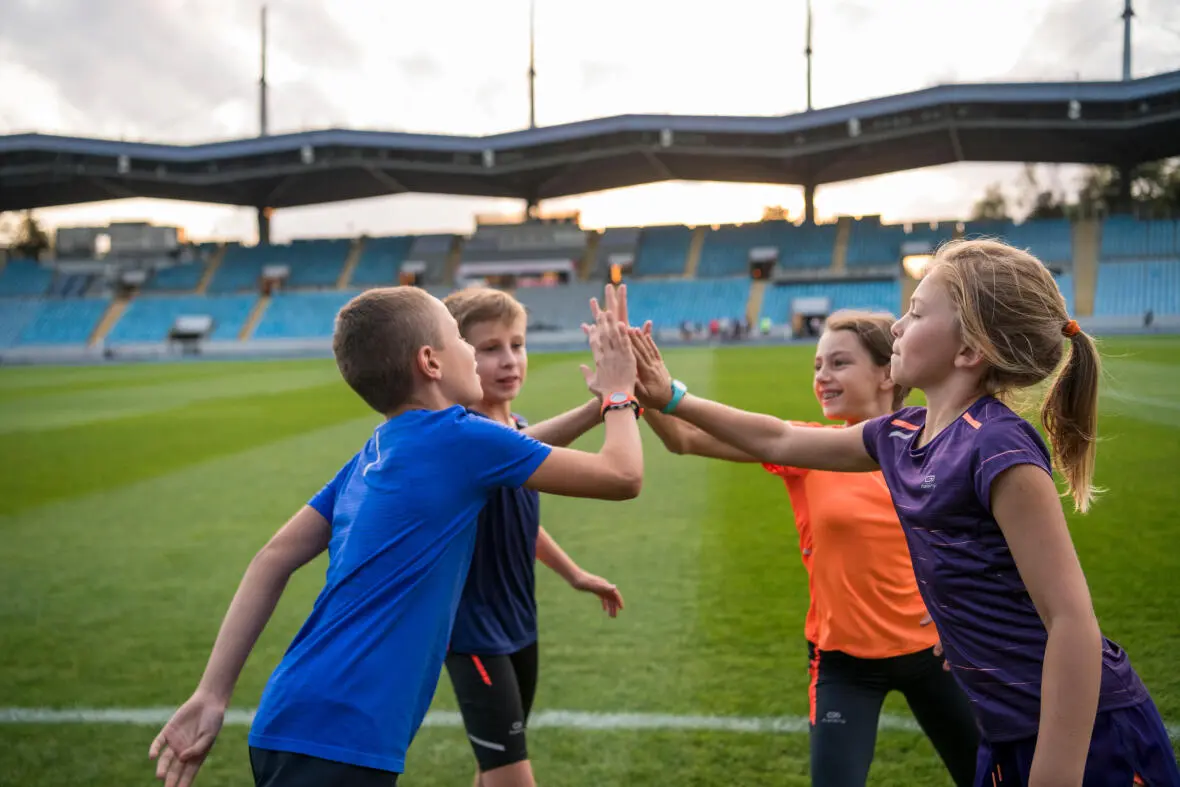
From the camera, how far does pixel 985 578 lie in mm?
1912

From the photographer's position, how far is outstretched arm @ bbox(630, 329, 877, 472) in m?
2.55

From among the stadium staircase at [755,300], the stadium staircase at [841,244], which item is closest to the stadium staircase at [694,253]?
the stadium staircase at [755,300]

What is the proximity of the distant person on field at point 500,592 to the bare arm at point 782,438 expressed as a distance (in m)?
0.34

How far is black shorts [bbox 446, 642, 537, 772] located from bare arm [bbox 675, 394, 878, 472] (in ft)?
3.23

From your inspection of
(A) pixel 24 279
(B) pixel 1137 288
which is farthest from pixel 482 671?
(A) pixel 24 279

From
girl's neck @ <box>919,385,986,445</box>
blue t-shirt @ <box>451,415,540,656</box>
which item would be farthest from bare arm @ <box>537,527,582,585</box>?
girl's neck @ <box>919,385,986,445</box>

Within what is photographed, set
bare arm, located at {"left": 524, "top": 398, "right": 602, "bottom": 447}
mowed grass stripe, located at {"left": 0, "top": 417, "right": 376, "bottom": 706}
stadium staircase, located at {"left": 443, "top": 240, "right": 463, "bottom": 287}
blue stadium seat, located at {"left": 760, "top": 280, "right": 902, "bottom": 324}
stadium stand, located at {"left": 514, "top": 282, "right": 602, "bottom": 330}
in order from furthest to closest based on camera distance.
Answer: stadium staircase, located at {"left": 443, "top": 240, "right": 463, "bottom": 287}
stadium stand, located at {"left": 514, "top": 282, "right": 602, "bottom": 330}
blue stadium seat, located at {"left": 760, "top": 280, "right": 902, "bottom": 324}
mowed grass stripe, located at {"left": 0, "top": 417, "right": 376, "bottom": 706}
bare arm, located at {"left": 524, "top": 398, "right": 602, "bottom": 447}

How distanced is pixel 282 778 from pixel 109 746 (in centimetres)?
288

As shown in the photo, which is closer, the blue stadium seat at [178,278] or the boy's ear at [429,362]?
the boy's ear at [429,362]

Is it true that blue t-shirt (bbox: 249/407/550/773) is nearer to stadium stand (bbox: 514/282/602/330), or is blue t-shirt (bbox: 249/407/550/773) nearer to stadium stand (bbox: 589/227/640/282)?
stadium stand (bbox: 514/282/602/330)

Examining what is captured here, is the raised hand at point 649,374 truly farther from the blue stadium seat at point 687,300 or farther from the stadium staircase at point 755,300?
the stadium staircase at point 755,300

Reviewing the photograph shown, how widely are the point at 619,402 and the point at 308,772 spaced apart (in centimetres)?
112

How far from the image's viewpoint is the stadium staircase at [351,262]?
56438 mm

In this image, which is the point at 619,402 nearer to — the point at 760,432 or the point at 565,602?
the point at 760,432
